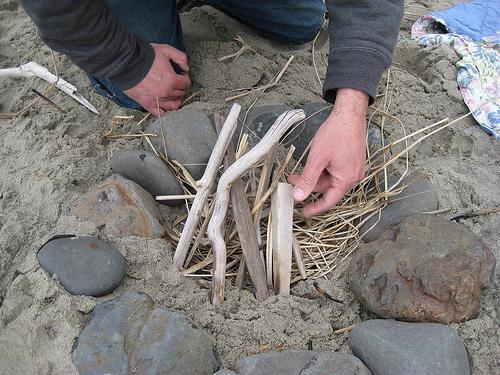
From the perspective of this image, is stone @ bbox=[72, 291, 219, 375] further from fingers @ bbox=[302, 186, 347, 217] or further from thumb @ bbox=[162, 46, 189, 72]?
thumb @ bbox=[162, 46, 189, 72]

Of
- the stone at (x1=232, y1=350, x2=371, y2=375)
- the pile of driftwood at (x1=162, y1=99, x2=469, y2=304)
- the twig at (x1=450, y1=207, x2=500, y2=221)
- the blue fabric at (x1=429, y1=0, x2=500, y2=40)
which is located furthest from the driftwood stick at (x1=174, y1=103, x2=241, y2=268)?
the blue fabric at (x1=429, y1=0, x2=500, y2=40)

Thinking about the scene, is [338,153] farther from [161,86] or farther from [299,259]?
[161,86]

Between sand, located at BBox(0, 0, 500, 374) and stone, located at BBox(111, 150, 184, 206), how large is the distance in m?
0.09

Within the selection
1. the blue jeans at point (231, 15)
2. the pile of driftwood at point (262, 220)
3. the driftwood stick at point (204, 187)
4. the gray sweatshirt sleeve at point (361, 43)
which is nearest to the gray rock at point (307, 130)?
the pile of driftwood at point (262, 220)

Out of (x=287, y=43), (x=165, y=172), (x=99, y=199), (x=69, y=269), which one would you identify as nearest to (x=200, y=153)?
(x=165, y=172)

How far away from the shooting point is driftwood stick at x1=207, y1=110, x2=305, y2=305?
1.64 meters

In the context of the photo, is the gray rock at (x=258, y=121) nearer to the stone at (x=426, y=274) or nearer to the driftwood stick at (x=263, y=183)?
the driftwood stick at (x=263, y=183)

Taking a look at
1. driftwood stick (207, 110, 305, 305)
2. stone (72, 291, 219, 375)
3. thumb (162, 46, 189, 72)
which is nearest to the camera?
stone (72, 291, 219, 375)

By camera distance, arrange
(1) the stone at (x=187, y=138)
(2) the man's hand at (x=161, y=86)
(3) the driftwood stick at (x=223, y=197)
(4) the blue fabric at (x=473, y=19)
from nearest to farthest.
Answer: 1. (3) the driftwood stick at (x=223, y=197)
2. (1) the stone at (x=187, y=138)
3. (2) the man's hand at (x=161, y=86)
4. (4) the blue fabric at (x=473, y=19)

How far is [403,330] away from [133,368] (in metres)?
0.68

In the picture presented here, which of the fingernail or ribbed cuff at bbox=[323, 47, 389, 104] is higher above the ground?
ribbed cuff at bbox=[323, 47, 389, 104]

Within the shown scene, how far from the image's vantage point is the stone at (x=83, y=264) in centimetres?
153

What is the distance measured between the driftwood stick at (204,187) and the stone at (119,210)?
103mm

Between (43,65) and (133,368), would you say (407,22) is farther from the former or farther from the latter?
(133,368)
